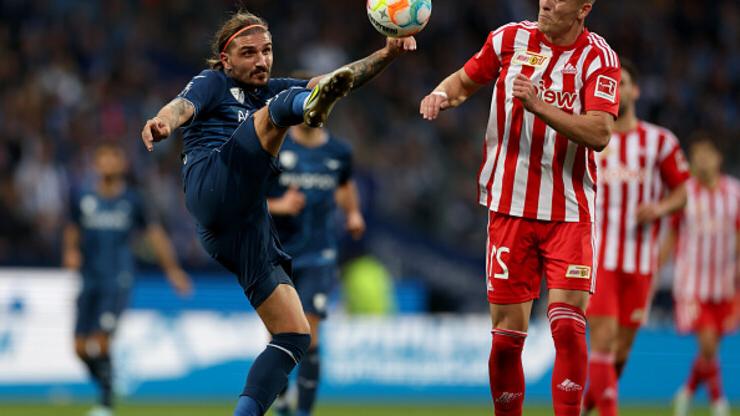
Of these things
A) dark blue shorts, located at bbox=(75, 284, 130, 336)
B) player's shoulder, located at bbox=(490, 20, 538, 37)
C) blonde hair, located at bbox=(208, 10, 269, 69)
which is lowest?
dark blue shorts, located at bbox=(75, 284, 130, 336)

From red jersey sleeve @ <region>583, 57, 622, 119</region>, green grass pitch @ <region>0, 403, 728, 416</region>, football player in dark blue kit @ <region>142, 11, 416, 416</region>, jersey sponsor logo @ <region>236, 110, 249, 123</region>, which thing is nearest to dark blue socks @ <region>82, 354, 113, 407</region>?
green grass pitch @ <region>0, 403, 728, 416</region>

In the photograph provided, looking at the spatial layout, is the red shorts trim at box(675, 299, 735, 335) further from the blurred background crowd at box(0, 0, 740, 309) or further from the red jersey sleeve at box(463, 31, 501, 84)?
the red jersey sleeve at box(463, 31, 501, 84)

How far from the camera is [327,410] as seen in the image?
42.4 ft

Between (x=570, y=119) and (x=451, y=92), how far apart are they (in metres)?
0.84

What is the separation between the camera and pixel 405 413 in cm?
1304

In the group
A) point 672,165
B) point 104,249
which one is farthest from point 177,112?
point 104,249

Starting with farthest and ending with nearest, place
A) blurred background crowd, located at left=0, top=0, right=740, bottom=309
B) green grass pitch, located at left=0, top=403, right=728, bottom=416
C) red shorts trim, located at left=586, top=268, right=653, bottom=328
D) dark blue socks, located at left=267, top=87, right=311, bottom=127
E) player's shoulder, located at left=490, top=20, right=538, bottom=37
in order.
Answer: blurred background crowd, located at left=0, top=0, right=740, bottom=309, green grass pitch, located at left=0, top=403, right=728, bottom=416, red shorts trim, located at left=586, top=268, right=653, bottom=328, player's shoulder, located at left=490, top=20, right=538, bottom=37, dark blue socks, located at left=267, top=87, right=311, bottom=127

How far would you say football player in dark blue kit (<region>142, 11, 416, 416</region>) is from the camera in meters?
6.17

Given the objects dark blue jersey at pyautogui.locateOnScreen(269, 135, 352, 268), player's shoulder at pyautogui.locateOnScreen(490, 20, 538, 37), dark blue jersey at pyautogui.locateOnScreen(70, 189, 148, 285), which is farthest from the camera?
dark blue jersey at pyautogui.locateOnScreen(70, 189, 148, 285)

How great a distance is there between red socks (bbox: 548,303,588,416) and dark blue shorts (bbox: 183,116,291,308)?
1.62 metres

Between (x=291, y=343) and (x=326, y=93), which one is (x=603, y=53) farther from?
(x=291, y=343)

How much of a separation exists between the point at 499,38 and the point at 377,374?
27.6 ft

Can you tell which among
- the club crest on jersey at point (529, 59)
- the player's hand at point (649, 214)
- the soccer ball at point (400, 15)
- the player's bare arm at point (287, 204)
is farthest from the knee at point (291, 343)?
the player's hand at point (649, 214)

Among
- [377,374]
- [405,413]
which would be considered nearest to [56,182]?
[377,374]
